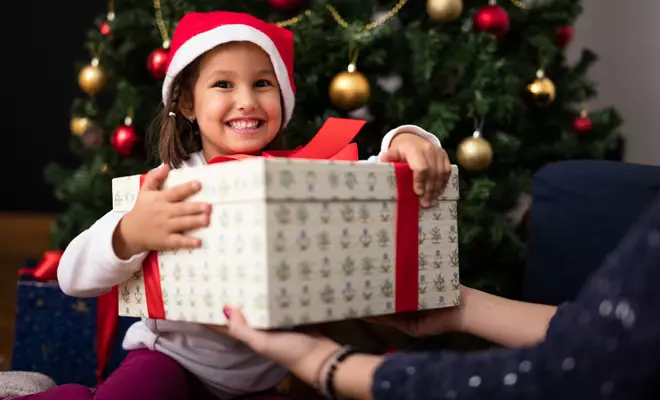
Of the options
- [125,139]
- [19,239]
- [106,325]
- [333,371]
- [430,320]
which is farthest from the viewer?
[19,239]

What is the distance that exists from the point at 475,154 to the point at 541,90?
0.33 meters

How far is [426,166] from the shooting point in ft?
2.96

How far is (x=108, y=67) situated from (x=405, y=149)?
1225 millimetres

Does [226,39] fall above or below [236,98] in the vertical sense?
above

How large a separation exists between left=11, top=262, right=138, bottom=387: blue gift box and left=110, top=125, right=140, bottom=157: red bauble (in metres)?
0.39

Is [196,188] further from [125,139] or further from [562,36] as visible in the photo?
[562,36]

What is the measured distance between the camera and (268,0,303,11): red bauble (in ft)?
5.55

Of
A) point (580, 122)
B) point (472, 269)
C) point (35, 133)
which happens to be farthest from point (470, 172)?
point (35, 133)

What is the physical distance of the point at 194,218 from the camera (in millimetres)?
829

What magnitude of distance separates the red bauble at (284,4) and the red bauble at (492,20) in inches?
18.3

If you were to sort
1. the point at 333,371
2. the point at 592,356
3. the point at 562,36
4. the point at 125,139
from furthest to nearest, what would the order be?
the point at 562,36 → the point at 125,139 → the point at 333,371 → the point at 592,356

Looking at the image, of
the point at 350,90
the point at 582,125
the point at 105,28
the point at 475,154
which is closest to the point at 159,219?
the point at 350,90

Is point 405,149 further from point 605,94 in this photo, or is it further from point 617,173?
point 605,94

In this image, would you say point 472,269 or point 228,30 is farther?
point 472,269
